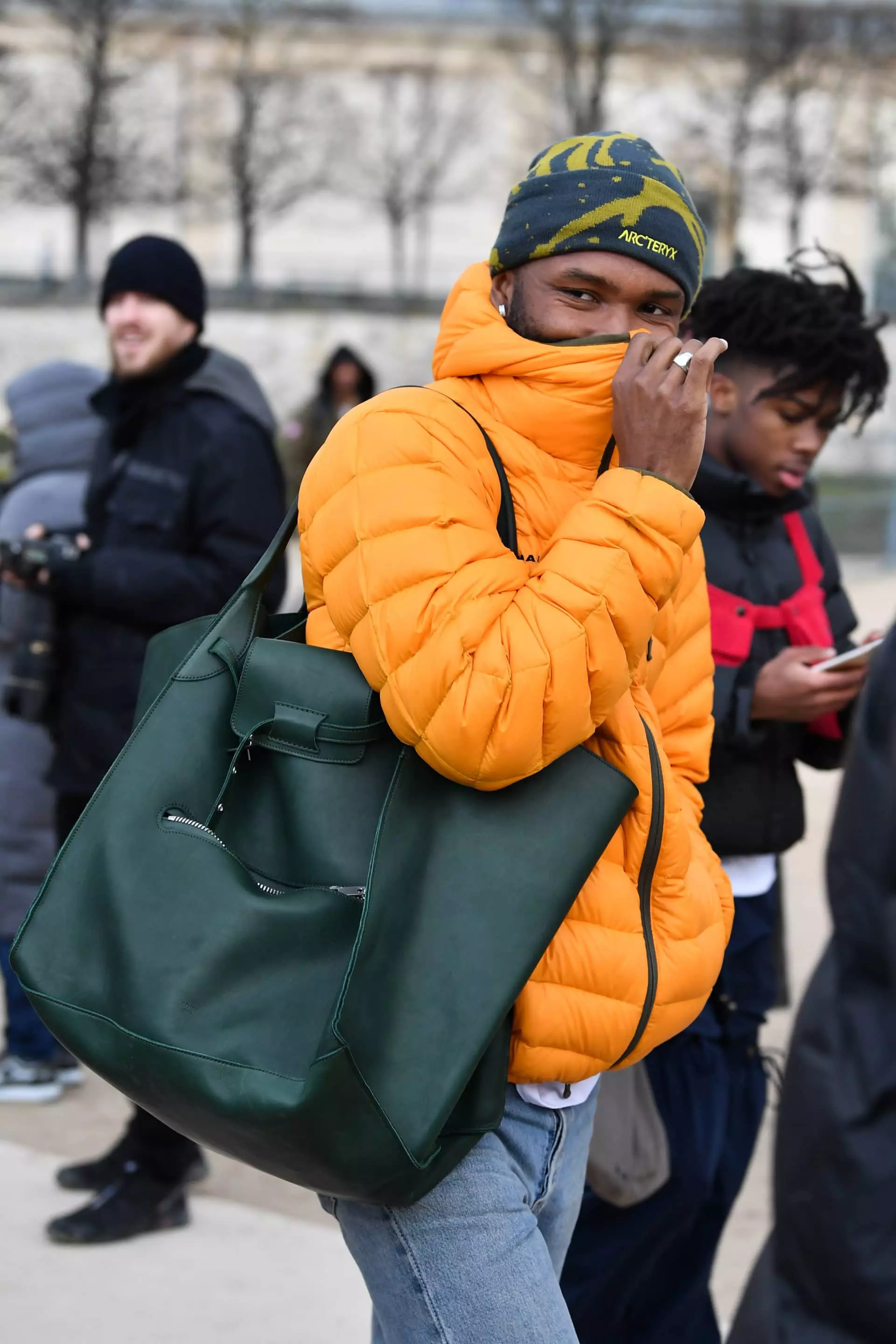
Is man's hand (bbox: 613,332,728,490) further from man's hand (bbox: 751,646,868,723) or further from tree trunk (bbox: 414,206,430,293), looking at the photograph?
tree trunk (bbox: 414,206,430,293)

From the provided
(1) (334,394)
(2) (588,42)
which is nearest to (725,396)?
(1) (334,394)

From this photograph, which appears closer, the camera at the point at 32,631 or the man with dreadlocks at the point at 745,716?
the man with dreadlocks at the point at 745,716

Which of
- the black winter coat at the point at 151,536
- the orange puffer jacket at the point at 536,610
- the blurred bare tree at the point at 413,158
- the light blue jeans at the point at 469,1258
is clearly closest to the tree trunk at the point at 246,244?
the blurred bare tree at the point at 413,158

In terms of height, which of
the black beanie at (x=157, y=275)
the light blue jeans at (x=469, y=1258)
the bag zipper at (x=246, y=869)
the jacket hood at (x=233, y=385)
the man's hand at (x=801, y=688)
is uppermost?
the black beanie at (x=157, y=275)

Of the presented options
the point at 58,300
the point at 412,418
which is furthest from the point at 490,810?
the point at 58,300

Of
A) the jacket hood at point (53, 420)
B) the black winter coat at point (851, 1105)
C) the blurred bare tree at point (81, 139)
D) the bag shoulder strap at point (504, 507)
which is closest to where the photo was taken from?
the black winter coat at point (851, 1105)

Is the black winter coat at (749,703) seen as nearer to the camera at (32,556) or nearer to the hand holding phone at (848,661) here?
the hand holding phone at (848,661)

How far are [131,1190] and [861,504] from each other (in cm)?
1190

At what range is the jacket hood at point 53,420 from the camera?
169 inches

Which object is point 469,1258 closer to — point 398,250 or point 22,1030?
point 22,1030

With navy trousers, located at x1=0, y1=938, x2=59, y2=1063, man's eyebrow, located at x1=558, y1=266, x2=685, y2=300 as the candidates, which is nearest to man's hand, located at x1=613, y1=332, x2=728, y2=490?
man's eyebrow, located at x1=558, y1=266, x2=685, y2=300

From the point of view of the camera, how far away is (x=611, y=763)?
1.94 metres

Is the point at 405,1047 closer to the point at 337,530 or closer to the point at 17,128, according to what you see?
the point at 337,530

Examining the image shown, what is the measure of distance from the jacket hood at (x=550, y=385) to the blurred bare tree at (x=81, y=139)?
3667 cm
